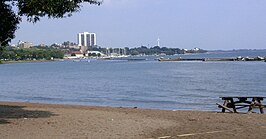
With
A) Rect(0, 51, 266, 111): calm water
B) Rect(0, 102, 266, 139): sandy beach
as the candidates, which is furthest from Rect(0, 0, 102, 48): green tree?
Rect(0, 51, 266, 111): calm water

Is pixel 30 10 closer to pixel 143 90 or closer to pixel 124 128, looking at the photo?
pixel 124 128

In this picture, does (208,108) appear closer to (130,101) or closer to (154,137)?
(130,101)

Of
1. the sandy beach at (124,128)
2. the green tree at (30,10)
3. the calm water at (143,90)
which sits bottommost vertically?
the calm water at (143,90)

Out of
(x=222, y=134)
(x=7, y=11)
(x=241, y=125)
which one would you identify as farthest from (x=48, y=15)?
(x=241, y=125)

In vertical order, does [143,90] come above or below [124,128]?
below

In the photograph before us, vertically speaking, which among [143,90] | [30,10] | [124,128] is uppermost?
[30,10]

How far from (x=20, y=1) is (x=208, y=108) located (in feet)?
72.0

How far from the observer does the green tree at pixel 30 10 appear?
13844mm

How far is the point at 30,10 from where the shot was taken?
47.3 feet

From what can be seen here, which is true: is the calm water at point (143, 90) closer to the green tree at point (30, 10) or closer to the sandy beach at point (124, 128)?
the sandy beach at point (124, 128)

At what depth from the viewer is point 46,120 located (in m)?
17.6

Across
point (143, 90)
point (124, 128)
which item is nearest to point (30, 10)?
point (124, 128)

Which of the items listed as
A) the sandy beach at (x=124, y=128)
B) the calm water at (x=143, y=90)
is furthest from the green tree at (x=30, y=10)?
the calm water at (x=143, y=90)

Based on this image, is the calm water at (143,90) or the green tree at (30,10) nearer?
the green tree at (30,10)
